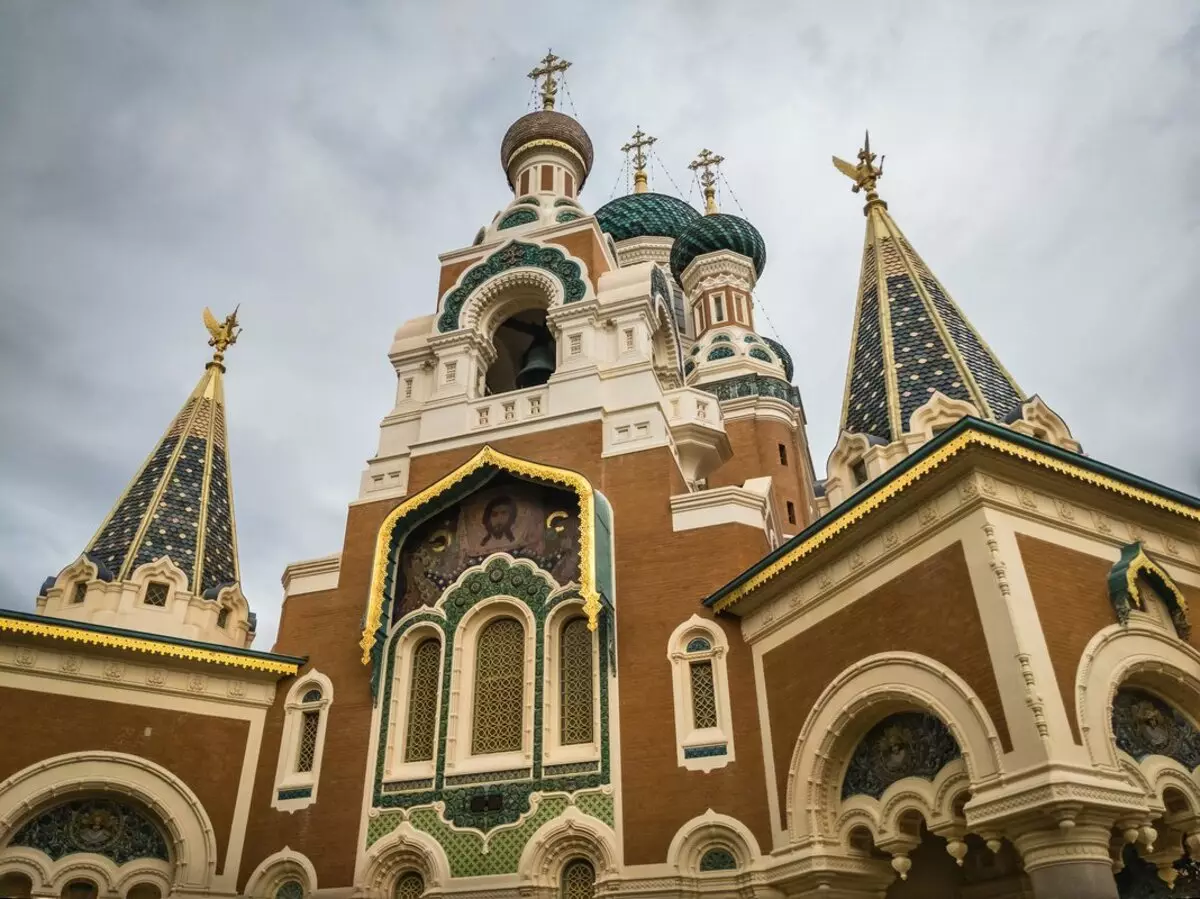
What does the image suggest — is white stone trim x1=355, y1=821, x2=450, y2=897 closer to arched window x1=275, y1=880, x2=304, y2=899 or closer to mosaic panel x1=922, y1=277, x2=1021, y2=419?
arched window x1=275, y1=880, x2=304, y2=899

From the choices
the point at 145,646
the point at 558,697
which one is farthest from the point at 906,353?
the point at 145,646

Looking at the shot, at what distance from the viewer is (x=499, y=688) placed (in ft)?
42.9

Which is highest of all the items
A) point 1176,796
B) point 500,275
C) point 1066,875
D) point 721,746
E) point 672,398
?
point 500,275

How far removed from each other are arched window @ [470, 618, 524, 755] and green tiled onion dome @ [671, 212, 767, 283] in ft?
57.0

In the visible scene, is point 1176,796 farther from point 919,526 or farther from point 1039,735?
point 919,526

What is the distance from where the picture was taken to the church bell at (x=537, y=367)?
669 inches

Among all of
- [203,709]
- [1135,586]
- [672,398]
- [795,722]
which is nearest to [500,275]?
[672,398]

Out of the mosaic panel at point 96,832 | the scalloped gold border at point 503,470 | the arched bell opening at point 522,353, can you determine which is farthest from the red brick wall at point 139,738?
the arched bell opening at point 522,353

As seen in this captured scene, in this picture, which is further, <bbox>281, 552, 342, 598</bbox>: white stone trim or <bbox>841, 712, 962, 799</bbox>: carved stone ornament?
<bbox>281, 552, 342, 598</bbox>: white stone trim

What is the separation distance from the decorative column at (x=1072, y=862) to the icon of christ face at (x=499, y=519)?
8159 millimetres

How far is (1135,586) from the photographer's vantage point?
9.09 metres

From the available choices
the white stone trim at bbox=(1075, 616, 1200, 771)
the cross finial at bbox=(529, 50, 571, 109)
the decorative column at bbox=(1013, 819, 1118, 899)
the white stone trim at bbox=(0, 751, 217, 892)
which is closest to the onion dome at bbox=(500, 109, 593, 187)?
the cross finial at bbox=(529, 50, 571, 109)

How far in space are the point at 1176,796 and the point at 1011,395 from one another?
5.01 meters

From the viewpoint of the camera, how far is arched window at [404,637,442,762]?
1298cm
